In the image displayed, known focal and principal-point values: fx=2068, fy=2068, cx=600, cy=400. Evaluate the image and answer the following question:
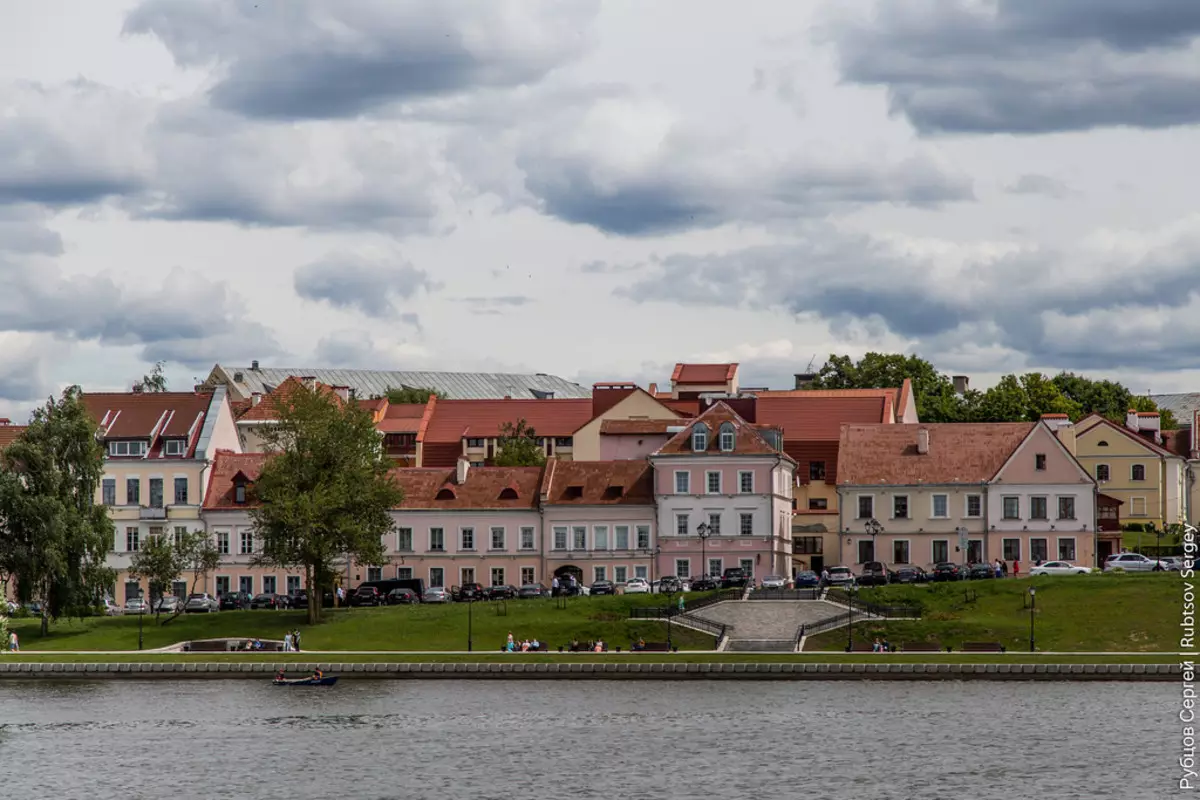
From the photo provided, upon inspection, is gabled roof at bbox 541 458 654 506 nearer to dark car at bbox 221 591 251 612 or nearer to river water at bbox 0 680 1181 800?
dark car at bbox 221 591 251 612

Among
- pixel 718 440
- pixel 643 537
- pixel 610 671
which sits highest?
pixel 718 440

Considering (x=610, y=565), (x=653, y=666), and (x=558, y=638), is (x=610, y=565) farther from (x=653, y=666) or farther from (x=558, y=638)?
(x=653, y=666)

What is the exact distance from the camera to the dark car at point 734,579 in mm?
124875

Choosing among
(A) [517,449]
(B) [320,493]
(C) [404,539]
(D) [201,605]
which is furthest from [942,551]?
(D) [201,605]

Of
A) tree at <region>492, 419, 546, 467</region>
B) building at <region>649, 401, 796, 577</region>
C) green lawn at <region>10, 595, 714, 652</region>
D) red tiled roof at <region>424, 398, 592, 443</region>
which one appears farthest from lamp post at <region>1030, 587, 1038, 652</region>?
red tiled roof at <region>424, 398, 592, 443</region>

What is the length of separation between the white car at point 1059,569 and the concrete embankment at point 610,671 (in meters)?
25.4

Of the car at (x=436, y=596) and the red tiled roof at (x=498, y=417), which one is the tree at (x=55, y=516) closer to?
the car at (x=436, y=596)

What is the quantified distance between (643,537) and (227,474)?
95.6ft

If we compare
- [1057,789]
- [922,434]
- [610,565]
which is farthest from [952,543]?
[1057,789]

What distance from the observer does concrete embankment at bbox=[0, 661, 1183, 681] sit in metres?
96.9

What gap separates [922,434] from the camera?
139m

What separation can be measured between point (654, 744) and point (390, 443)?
10214 cm

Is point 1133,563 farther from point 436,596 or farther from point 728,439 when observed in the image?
point 436,596

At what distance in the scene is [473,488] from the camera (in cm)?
14038
